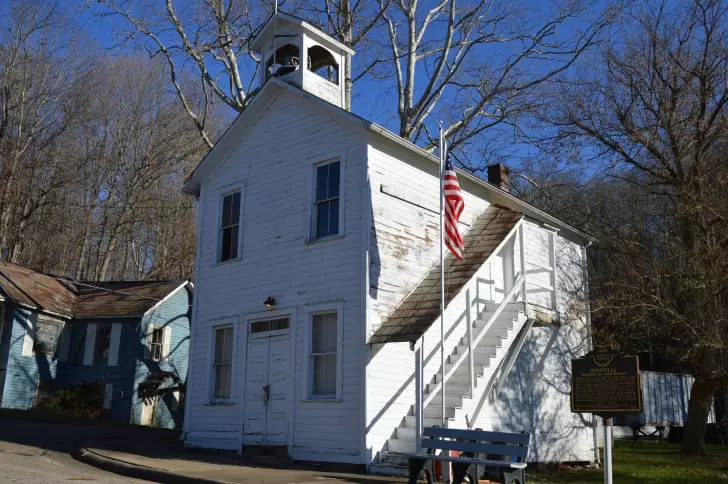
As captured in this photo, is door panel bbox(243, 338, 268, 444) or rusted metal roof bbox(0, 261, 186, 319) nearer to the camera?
door panel bbox(243, 338, 268, 444)

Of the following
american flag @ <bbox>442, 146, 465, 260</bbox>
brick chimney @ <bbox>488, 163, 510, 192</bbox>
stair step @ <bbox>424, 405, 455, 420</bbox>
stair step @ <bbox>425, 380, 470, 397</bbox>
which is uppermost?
brick chimney @ <bbox>488, 163, 510, 192</bbox>

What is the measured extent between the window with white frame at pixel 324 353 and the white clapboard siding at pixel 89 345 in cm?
1760

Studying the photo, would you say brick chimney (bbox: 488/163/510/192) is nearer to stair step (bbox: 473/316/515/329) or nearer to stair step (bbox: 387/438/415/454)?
stair step (bbox: 473/316/515/329)

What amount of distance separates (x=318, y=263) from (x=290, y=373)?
228 cm

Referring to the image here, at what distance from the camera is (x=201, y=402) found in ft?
54.7

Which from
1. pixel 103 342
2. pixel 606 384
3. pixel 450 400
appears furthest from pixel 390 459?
pixel 103 342

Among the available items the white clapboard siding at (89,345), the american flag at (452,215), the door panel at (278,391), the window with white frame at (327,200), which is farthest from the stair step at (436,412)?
the white clapboard siding at (89,345)

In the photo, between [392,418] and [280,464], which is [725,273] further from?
[280,464]

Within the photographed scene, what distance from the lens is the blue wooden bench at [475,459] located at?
9.64m

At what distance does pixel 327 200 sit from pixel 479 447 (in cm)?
661

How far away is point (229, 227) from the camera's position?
56.9 ft

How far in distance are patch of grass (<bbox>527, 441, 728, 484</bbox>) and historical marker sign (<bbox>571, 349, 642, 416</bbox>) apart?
375 centimetres

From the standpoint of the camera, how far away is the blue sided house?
2736 centimetres

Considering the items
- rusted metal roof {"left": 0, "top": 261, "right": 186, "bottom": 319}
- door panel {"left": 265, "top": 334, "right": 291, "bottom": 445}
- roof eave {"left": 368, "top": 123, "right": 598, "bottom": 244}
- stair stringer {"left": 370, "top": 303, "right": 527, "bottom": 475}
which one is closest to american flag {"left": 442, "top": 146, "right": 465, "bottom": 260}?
roof eave {"left": 368, "top": 123, "right": 598, "bottom": 244}
